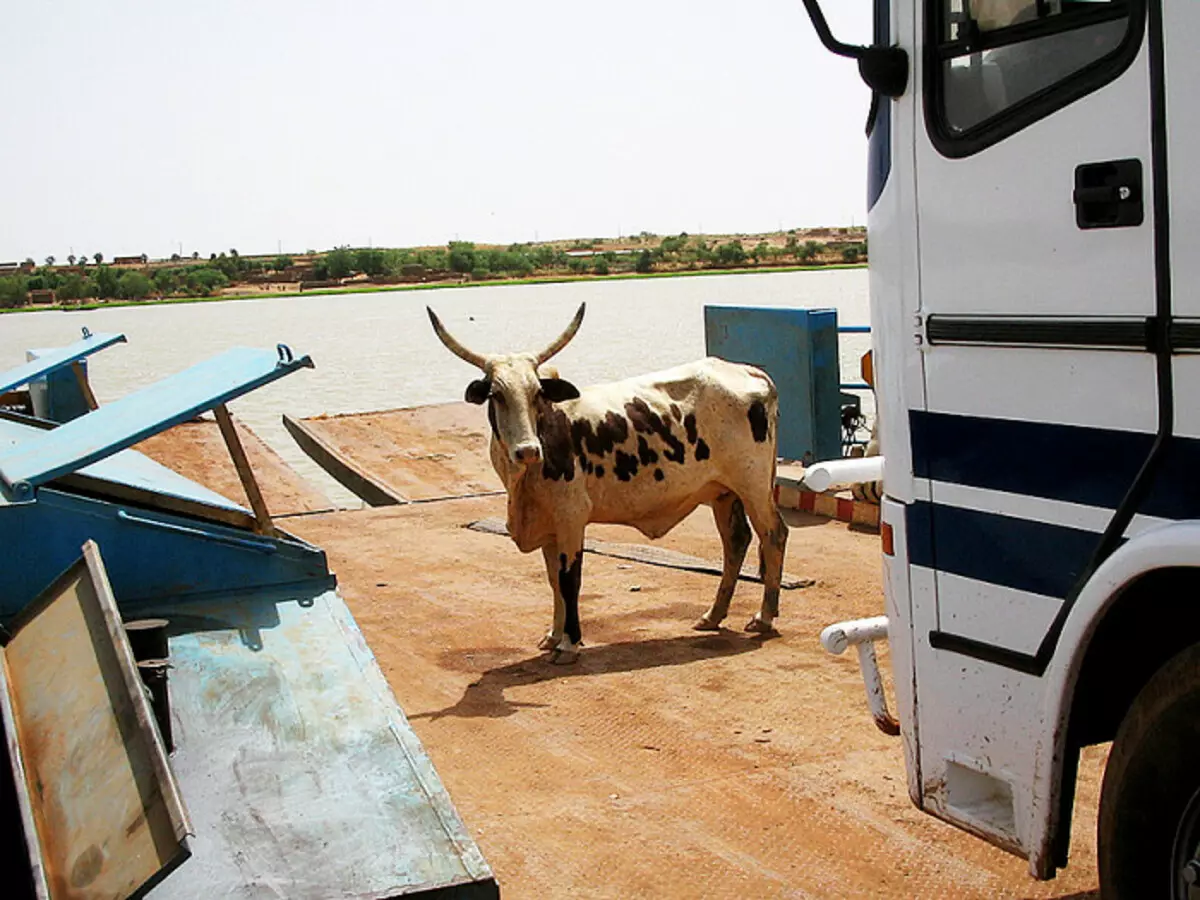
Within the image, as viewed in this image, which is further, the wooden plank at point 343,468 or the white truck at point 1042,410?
the wooden plank at point 343,468

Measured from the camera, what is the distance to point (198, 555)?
533cm

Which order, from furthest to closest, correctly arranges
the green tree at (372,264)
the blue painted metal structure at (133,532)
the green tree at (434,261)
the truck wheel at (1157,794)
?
the green tree at (434,261) < the green tree at (372,264) < the blue painted metal structure at (133,532) < the truck wheel at (1157,794)

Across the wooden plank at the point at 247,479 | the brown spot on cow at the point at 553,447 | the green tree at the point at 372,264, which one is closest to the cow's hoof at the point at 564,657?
the brown spot on cow at the point at 553,447

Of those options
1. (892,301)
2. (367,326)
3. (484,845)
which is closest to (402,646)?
(484,845)

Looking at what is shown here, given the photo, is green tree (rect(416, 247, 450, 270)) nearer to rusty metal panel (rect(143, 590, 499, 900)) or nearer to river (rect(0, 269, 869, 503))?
river (rect(0, 269, 869, 503))

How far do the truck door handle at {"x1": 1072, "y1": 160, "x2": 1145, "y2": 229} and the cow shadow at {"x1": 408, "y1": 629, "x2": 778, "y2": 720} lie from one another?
498cm

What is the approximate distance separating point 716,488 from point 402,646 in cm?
223

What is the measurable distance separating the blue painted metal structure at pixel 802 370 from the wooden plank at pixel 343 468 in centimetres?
405

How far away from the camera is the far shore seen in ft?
250

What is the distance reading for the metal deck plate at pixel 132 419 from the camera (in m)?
5.18

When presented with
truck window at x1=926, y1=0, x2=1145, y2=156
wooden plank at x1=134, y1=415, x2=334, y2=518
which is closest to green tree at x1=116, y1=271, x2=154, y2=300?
wooden plank at x1=134, y1=415, x2=334, y2=518

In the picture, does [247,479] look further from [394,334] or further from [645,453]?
[394,334]

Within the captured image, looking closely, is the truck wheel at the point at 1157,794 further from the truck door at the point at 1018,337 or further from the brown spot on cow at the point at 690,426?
the brown spot on cow at the point at 690,426

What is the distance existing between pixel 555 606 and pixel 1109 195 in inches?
239
